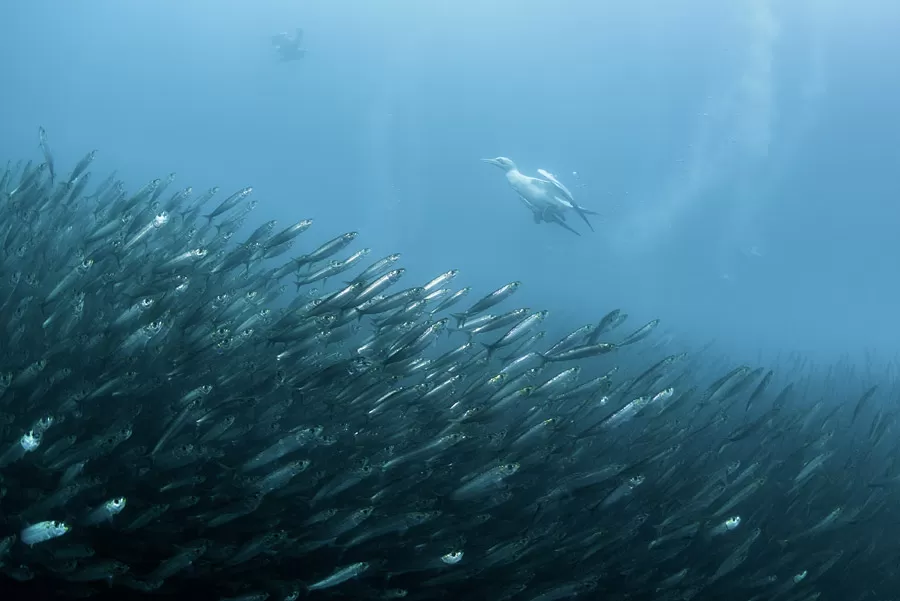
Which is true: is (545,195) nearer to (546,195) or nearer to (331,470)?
(546,195)

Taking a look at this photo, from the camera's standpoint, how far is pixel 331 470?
488 cm

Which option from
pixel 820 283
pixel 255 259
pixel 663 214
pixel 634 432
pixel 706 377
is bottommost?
pixel 634 432

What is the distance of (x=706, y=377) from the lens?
602 inches

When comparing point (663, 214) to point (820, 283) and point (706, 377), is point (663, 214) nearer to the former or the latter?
point (820, 283)

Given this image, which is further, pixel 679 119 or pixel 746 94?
pixel 679 119

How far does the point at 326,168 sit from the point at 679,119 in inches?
3086

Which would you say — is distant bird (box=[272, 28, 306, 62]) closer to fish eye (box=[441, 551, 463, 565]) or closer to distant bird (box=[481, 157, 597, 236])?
distant bird (box=[481, 157, 597, 236])

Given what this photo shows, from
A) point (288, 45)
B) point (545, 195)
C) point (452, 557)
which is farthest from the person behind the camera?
point (288, 45)

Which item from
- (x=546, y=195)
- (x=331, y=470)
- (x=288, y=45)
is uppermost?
(x=288, y=45)

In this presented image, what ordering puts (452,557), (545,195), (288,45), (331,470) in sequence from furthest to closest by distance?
(288,45)
(545,195)
(331,470)
(452,557)

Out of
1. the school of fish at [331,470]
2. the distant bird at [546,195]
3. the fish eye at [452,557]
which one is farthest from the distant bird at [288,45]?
the fish eye at [452,557]

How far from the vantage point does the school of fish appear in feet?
12.7

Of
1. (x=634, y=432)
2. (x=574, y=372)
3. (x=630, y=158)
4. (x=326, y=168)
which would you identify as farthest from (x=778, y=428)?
(x=326, y=168)

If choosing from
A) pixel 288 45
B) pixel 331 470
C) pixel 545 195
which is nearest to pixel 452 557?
pixel 331 470
